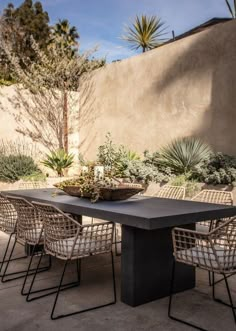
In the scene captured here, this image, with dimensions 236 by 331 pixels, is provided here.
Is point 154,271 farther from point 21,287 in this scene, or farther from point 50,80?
point 50,80

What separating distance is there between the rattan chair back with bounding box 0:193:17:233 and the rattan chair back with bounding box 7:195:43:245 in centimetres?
23

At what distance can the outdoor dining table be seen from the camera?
281 cm

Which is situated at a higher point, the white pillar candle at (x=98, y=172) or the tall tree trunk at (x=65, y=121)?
the tall tree trunk at (x=65, y=121)

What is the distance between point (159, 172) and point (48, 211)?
4574 mm

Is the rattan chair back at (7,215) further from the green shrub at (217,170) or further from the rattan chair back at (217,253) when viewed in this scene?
the green shrub at (217,170)

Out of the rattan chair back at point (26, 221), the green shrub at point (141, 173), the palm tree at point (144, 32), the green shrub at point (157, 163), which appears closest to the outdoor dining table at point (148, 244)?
the rattan chair back at point (26, 221)

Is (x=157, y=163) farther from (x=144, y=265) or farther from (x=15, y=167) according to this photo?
(x=144, y=265)

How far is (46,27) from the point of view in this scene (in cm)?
1678

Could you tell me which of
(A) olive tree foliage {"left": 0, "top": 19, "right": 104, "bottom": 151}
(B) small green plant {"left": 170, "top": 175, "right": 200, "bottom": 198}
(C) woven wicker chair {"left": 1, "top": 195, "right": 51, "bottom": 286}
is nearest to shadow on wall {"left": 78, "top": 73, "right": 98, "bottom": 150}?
(A) olive tree foliage {"left": 0, "top": 19, "right": 104, "bottom": 151}

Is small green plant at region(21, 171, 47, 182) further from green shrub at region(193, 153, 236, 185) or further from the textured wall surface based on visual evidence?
green shrub at region(193, 153, 236, 185)

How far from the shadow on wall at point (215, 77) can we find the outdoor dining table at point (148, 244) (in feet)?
14.0

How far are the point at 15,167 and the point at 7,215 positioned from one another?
552 cm

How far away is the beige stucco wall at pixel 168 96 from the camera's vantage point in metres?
7.21

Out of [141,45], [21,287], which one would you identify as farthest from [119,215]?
[141,45]
